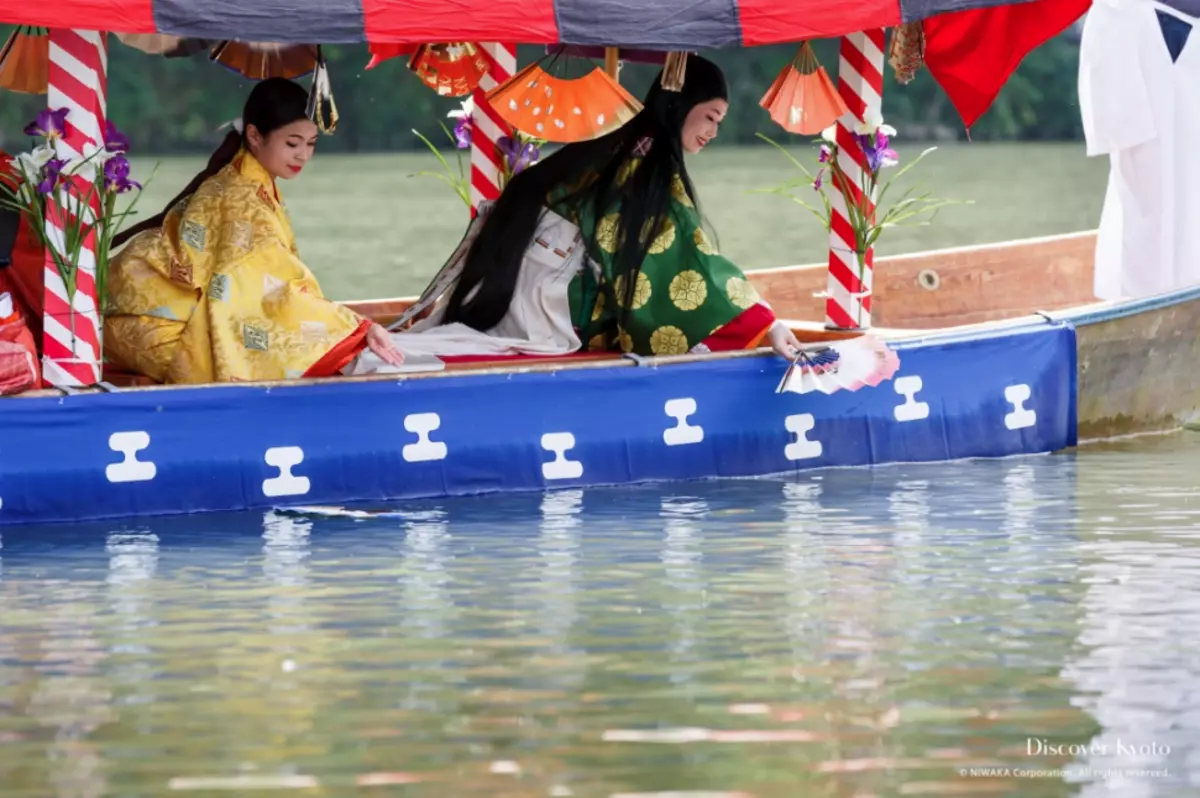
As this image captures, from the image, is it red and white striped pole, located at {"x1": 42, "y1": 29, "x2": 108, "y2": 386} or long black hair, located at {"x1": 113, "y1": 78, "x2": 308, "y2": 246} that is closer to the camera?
red and white striped pole, located at {"x1": 42, "y1": 29, "x2": 108, "y2": 386}

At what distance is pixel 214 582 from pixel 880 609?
5.74 feet

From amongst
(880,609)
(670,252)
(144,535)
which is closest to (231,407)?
Answer: (144,535)

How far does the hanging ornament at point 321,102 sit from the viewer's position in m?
8.07

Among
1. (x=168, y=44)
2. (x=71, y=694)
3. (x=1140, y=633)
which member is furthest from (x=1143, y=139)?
(x=71, y=694)

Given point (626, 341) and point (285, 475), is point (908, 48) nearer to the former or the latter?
point (626, 341)

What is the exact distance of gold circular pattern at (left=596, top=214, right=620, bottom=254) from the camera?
8.25 m

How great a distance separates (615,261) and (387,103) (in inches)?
1250

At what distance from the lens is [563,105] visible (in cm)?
794

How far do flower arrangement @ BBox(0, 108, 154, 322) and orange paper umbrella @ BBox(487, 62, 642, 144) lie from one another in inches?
50.5

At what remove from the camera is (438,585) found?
6.55m

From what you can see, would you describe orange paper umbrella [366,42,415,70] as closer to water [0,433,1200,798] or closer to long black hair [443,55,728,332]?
long black hair [443,55,728,332]

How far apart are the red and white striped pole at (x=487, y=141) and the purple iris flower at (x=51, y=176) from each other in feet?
7.01

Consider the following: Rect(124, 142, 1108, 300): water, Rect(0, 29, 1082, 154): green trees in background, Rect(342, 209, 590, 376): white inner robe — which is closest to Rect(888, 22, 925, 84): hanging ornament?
Rect(342, 209, 590, 376): white inner robe

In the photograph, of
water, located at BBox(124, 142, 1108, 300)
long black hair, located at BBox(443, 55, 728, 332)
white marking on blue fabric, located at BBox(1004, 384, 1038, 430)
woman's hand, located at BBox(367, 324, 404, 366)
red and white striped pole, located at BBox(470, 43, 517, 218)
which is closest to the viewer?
woman's hand, located at BBox(367, 324, 404, 366)
